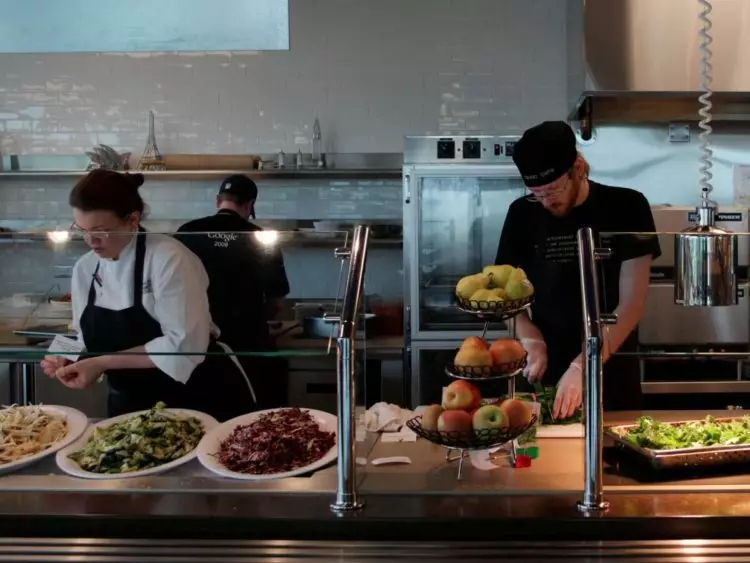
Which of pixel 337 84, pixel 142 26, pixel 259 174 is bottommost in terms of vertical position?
pixel 259 174

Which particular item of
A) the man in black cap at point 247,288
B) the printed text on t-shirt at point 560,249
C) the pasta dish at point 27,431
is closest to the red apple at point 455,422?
the man in black cap at point 247,288

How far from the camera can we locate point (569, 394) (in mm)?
2145

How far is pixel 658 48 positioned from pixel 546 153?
2.21 meters

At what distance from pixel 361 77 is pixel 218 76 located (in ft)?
2.97

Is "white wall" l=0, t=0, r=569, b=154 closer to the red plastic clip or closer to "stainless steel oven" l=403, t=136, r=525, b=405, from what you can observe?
"stainless steel oven" l=403, t=136, r=525, b=405

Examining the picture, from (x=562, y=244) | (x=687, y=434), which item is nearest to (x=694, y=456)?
(x=687, y=434)

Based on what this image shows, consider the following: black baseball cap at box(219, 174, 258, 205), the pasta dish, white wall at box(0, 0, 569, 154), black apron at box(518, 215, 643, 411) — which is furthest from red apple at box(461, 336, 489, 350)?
white wall at box(0, 0, 569, 154)

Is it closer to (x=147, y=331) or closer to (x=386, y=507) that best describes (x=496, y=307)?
(x=386, y=507)

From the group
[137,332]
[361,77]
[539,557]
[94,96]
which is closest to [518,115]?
[361,77]

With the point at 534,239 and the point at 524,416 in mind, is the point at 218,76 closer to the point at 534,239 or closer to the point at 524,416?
the point at 534,239

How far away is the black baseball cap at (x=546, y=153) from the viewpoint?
2566mm

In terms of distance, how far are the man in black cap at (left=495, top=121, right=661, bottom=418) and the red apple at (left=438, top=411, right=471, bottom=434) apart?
1.94ft

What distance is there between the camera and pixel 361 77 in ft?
16.7

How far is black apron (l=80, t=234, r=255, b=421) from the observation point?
199cm
